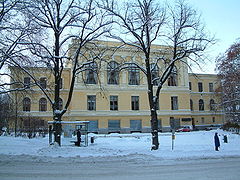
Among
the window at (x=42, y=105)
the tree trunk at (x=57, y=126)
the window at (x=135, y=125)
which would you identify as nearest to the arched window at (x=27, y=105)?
the window at (x=42, y=105)

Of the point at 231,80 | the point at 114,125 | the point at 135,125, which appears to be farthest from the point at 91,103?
the point at 231,80

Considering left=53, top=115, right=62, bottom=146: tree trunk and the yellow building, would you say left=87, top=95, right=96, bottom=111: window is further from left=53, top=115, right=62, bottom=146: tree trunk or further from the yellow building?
left=53, top=115, right=62, bottom=146: tree trunk

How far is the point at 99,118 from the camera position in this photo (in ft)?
154

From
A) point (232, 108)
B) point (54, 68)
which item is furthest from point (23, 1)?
point (232, 108)

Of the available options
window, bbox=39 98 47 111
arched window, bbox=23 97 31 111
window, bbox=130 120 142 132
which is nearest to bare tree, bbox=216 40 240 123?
window, bbox=130 120 142 132

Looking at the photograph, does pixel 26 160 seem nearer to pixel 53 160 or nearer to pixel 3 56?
pixel 53 160

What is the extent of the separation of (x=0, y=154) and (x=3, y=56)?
6619 millimetres

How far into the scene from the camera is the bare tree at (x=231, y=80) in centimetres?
3362

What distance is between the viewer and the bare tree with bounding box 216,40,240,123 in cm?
3362

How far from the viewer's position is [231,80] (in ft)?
111

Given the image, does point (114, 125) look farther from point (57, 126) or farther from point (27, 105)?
point (57, 126)

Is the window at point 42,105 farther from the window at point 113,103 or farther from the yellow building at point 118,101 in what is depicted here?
the window at point 113,103

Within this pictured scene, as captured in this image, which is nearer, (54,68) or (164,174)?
(164,174)

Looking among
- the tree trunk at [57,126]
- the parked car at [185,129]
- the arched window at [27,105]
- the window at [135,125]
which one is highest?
the arched window at [27,105]
